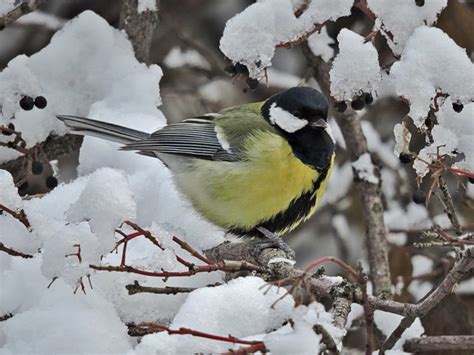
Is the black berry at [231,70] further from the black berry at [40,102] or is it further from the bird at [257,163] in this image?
the black berry at [40,102]

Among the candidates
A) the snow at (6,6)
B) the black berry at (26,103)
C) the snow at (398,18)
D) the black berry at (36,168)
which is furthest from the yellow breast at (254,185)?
the snow at (6,6)

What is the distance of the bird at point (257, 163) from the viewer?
Answer: 3209 mm

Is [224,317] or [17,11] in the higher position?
[17,11]

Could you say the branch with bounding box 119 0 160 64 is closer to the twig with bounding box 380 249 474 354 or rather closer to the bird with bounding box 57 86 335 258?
the bird with bounding box 57 86 335 258

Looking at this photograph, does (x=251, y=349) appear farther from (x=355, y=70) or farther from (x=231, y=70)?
(x=231, y=70)

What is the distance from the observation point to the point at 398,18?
2.52 meters

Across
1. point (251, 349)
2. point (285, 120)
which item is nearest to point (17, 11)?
point (285, 120)

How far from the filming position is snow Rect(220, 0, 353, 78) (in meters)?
2.58

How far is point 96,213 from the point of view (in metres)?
1.90

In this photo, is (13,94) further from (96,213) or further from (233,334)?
(233,334)

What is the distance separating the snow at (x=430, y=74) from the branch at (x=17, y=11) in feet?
4.61

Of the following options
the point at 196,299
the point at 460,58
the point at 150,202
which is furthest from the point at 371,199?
the point at 196,299

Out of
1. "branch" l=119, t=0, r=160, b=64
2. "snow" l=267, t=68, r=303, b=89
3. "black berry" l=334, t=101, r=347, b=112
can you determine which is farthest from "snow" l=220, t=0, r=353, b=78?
"snow" l=267, t=68, r=303, b=89

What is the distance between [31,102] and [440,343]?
1.76 meters
